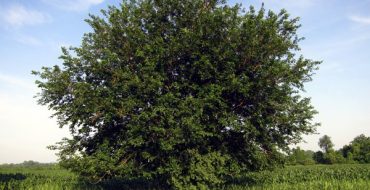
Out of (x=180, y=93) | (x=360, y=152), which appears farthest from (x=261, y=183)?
(x=360, y=152)

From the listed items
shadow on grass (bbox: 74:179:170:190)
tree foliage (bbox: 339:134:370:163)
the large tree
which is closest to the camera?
the large tree

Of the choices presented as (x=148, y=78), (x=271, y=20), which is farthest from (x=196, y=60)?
(x=271, y=20)

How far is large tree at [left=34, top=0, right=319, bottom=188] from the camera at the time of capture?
66.9 ft

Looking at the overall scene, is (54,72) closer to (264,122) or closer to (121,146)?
(121,146)

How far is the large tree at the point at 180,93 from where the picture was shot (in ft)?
66.9

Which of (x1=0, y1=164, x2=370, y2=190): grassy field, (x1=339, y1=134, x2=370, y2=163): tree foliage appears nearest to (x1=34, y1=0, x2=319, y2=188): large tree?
(x1=0, y1=164, x2=370, y2=190): grassy field

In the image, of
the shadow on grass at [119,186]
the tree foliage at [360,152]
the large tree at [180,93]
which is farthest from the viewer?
the tree foliage at [360,152]

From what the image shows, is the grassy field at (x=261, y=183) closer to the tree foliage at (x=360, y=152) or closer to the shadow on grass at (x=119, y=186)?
the shadow on grass at (x=119, y=186)

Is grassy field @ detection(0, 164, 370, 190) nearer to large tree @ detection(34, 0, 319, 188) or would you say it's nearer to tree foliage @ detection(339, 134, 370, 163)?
large tree @ detection(34, 0, 319, 188)

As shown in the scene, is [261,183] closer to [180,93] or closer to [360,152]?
[180,93]

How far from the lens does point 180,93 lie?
2138cm

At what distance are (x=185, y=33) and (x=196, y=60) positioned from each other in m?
1.79

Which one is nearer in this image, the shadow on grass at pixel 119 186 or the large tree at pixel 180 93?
the large tree at pixel 180 93

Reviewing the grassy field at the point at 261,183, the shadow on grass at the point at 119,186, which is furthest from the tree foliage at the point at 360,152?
the shadow on grass at the point at 119,186
